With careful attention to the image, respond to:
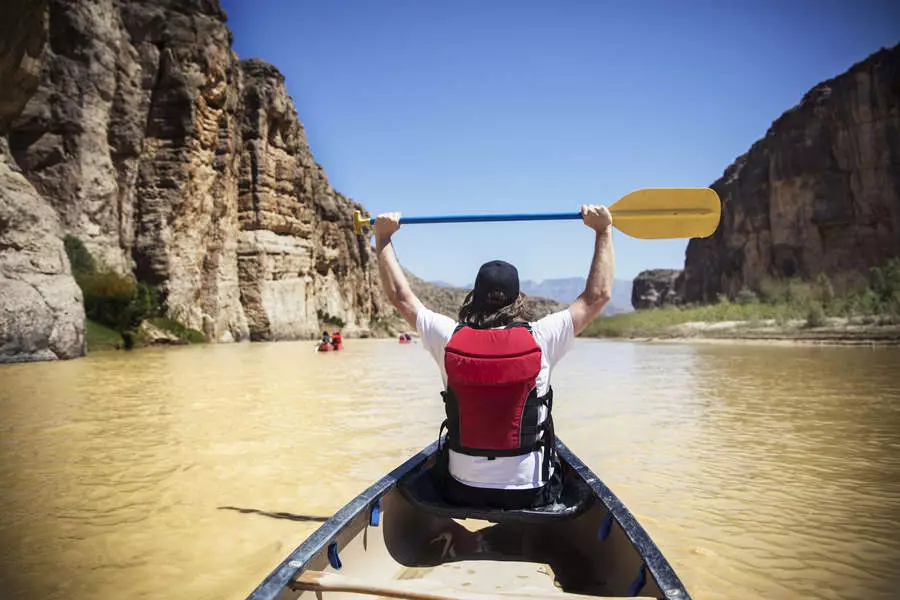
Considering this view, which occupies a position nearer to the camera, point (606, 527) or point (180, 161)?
point (606, 527)

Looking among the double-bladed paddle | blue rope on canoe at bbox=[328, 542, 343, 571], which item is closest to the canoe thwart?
blue rope on canoe at bbox=[328, 542, 343, 571]

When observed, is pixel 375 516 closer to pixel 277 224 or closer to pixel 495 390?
pixel 495 390

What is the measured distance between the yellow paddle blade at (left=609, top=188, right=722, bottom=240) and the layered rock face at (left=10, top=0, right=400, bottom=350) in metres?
22.9

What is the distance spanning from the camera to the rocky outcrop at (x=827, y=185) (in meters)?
37.1

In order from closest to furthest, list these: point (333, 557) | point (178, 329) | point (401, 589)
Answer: point (401, 589) < point (333, 557) < point (178, 329)

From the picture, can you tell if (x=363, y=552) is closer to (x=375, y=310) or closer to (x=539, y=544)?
(x=539, y=544)

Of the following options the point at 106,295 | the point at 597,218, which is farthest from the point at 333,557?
the point at 106,295

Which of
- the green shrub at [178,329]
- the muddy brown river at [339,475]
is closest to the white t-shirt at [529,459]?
the muddy brown river at [339,475]

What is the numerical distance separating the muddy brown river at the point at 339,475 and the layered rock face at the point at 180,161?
14.2 meters

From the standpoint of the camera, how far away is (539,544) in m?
2.77

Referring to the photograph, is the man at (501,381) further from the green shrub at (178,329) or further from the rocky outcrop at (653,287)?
the rocky outcrop at (653,287)

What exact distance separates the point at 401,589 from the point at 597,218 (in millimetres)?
1797

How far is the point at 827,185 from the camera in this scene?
135 ft

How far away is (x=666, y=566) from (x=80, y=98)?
25.5 m
